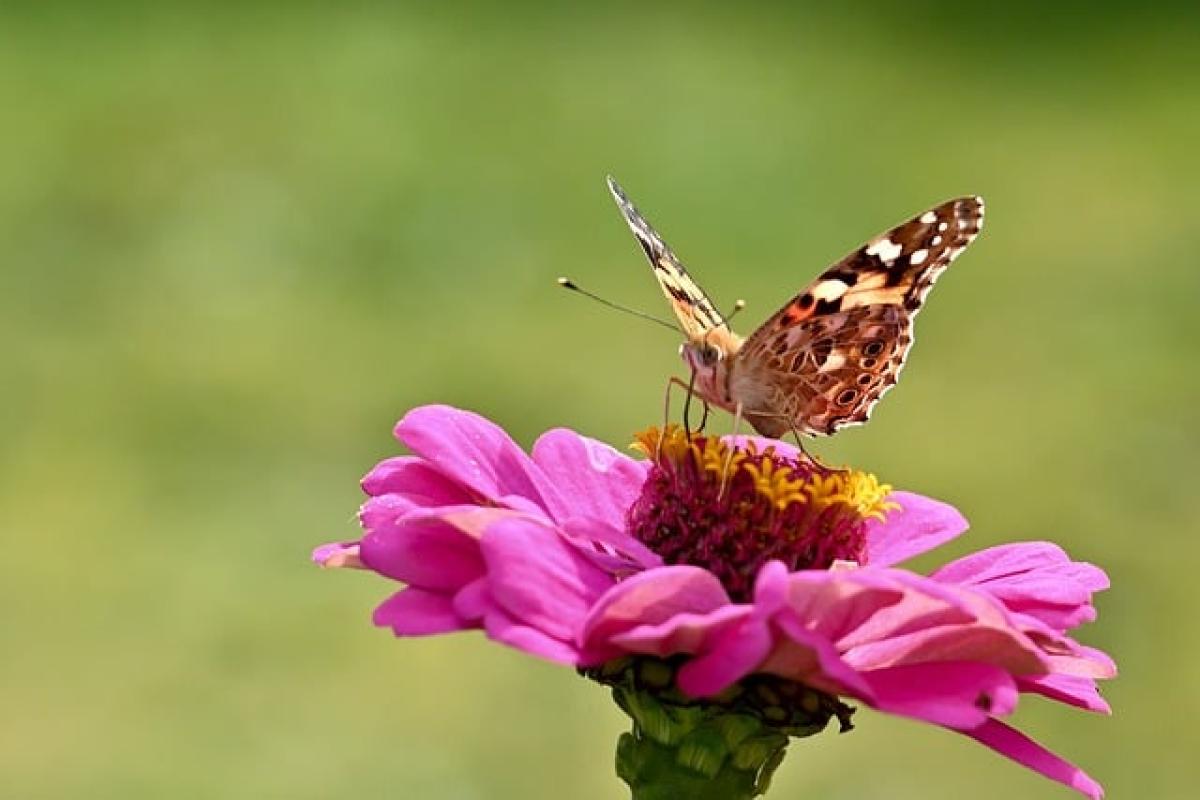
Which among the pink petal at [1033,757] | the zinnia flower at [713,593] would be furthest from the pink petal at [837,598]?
the pink petal at [1033,757]

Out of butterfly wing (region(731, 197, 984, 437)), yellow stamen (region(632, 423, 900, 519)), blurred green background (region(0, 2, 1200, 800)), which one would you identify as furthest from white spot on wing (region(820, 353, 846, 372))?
blurred green background (region(0, 2, 1200, 800))

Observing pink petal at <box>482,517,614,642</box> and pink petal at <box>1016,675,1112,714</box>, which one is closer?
pink petal at <box>482,517,614,642</box>

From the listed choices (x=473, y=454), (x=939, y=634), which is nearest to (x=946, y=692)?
(x=939, y=634)

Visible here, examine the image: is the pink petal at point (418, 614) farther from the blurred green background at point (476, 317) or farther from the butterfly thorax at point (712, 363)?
the blurred green background at point (476, 317)

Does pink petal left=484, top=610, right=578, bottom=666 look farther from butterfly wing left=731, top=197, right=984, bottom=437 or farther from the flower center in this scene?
butterfly wing left=731, top=197, right=984, bottom=437

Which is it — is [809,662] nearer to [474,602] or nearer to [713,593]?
[713,593]

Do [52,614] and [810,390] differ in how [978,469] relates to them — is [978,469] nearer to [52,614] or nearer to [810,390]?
[52,614]

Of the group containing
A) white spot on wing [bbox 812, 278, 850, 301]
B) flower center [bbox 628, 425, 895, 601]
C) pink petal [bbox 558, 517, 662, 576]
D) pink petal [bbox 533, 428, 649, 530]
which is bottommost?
pink petal [bbox 558, 517, 662, 576]
